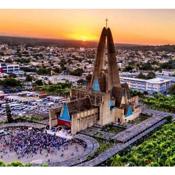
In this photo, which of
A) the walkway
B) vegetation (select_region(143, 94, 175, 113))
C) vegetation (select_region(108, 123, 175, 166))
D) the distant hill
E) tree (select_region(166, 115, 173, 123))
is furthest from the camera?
vegetation (select_region(143, 94, 175, 113))

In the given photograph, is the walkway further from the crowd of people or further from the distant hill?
the distant hill

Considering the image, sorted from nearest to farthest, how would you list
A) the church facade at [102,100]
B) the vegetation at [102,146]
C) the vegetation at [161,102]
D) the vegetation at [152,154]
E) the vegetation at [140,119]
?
the vegetation at [152,154] → the vegetation at [102,146] → the church facade at [102,100] → the vegetation at [140,119] → the vegetation at [161,102]

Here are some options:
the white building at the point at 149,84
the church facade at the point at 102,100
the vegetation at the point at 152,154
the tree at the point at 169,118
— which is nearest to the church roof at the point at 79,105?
the church facade at the point at 102,100

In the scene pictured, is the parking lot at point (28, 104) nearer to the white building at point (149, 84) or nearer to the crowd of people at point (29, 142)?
the crowd of people at point (29, 142)

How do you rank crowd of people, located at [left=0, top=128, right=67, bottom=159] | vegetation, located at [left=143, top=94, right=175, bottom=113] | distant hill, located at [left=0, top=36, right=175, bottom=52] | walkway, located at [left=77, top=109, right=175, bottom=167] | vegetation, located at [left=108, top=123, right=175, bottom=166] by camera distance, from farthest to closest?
vegetation, located at [left=143, top=94, right=175, bottom=113] → distant hill, located at [left=0, top=36, right=175, bottom=52] → crowd of people, located at [left=0, top=128, right=67, bottom=159] → walkway, located at [left=77, top=109, right=175, bottom=167] → vegetation, located at [left=108, top=123, right=175, bottom=166]

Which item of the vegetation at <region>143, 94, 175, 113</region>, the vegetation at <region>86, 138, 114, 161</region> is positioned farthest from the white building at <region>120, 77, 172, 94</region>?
the vegetation at <region>86, 138, 114, 161</region>

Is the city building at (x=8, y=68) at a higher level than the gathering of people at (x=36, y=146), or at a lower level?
higher

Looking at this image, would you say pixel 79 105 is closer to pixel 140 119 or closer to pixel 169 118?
pixel 140 119
